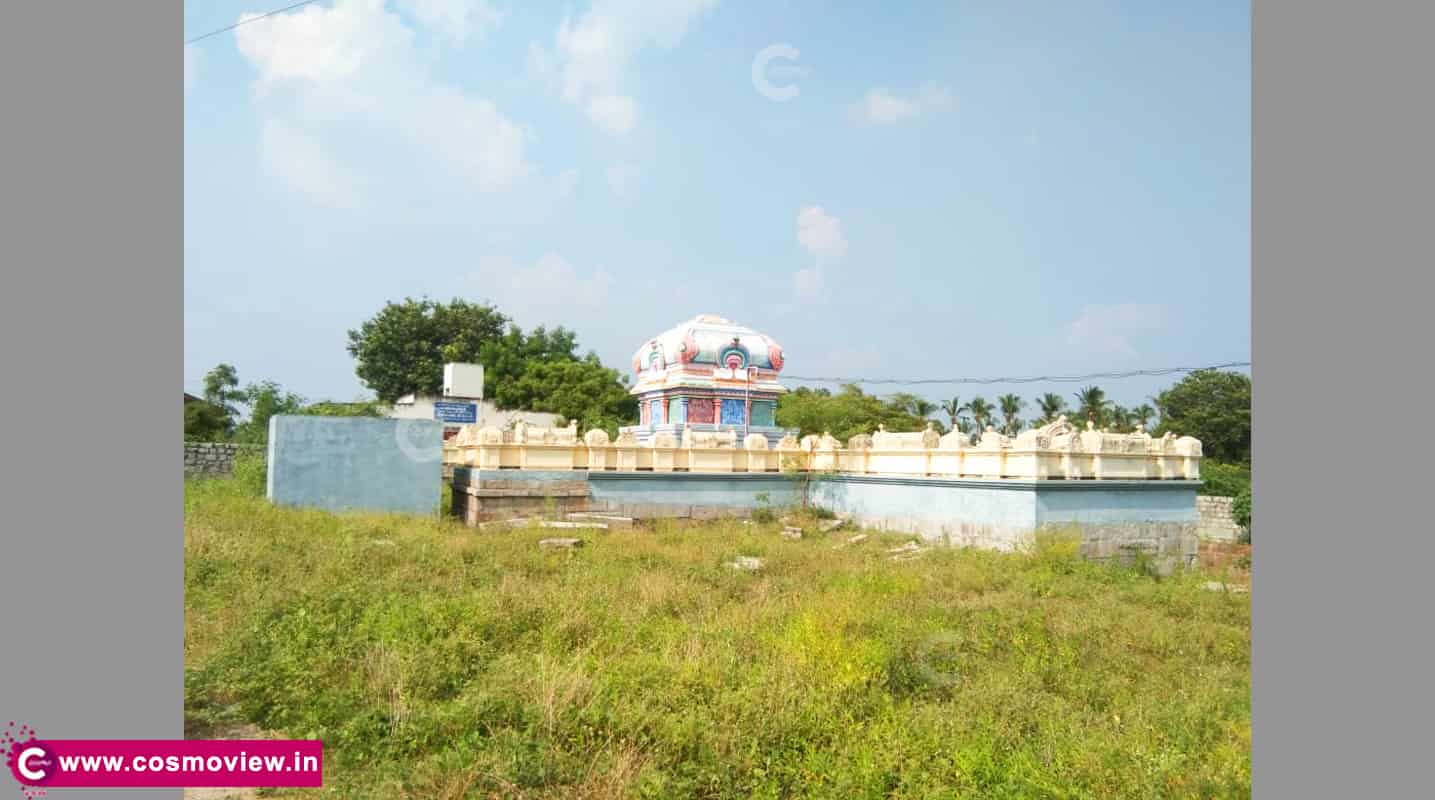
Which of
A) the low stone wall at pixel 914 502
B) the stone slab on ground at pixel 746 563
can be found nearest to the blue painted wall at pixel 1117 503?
the low stone wall at pixel 914 502

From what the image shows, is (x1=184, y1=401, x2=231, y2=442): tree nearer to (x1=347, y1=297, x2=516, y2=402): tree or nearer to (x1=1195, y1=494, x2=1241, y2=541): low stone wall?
(x1=347, y1=297, x2=516, y2=402): tree

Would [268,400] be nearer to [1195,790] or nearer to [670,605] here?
[670,605]

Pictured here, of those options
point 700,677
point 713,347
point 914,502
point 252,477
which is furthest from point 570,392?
point 700,677

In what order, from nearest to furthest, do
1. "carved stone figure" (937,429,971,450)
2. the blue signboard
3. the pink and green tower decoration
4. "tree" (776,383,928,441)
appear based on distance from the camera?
"carved stone figure" (937,429,971,450) < the pink and green tower decoration < the blue signboard < "tree" (776,383,928,441)

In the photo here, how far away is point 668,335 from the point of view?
72.2ft

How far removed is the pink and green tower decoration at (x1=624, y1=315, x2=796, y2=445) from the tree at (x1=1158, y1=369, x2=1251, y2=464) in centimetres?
2516

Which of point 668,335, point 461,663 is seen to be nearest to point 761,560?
point 461,663

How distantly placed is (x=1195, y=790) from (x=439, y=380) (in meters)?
34.6

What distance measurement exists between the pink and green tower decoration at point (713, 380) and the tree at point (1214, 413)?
82.5 feet

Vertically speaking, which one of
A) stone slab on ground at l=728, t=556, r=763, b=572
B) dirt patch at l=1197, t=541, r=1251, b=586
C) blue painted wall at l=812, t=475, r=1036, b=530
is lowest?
dirt patch at l=1197, t=541, r=1251, b=586

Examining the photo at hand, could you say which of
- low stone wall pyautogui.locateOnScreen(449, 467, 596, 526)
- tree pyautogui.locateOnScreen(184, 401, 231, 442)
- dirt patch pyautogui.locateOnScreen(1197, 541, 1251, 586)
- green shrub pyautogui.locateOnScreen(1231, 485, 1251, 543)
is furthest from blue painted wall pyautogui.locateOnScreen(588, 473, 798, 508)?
tree pyautogui.locateOnScreen(184, 401, 231, 442)

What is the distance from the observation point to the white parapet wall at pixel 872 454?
42.5 feet

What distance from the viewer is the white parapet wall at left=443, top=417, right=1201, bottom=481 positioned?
12.9 metres

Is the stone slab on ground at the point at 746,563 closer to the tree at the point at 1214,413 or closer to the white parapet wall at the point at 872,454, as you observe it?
the white parapet wall at the point at 872,454
